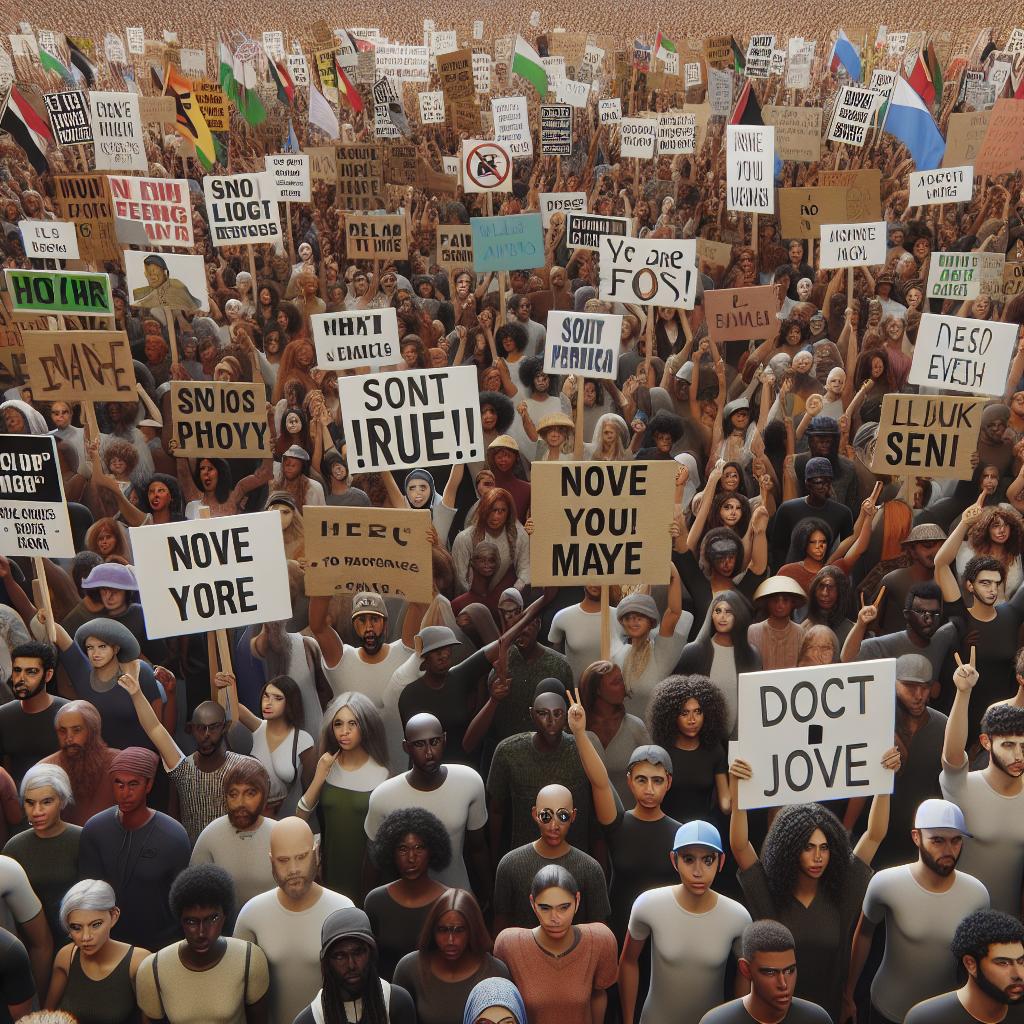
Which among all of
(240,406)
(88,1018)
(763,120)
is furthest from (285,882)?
(763,120)

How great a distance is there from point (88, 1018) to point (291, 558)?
3.22 m

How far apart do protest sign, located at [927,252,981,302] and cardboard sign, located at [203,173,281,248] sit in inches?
238

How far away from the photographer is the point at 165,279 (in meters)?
11.3

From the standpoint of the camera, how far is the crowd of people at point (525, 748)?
451 centimetres

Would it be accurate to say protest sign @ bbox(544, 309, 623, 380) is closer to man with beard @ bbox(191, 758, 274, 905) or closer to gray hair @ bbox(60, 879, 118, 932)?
man with beard @ bbox(191, 758, 274, 905)

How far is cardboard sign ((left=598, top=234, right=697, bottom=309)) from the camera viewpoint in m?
10.2

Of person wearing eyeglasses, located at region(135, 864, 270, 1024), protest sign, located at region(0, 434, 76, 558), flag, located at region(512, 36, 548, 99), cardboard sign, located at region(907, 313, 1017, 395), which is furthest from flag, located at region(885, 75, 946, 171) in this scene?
person wearing eyeglasses, located at region(135, 864, 270, 1024)

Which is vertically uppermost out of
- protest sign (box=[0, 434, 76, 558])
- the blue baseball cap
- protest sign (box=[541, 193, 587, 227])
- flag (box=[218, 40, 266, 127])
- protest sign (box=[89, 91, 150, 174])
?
flag (box=[218, 40, 266, 127])

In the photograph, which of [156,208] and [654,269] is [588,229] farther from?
[156,208]

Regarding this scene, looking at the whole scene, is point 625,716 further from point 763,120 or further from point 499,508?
point 763,120

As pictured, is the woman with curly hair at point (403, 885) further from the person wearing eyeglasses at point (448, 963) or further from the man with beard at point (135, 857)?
the man with beard at point (135, 857)

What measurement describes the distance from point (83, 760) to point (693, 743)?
8.19 ft

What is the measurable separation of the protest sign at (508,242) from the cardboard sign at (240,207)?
2192 millimetres

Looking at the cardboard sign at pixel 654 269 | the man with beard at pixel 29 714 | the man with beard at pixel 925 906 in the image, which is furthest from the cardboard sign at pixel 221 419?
the man with beard at pixel 925 906
